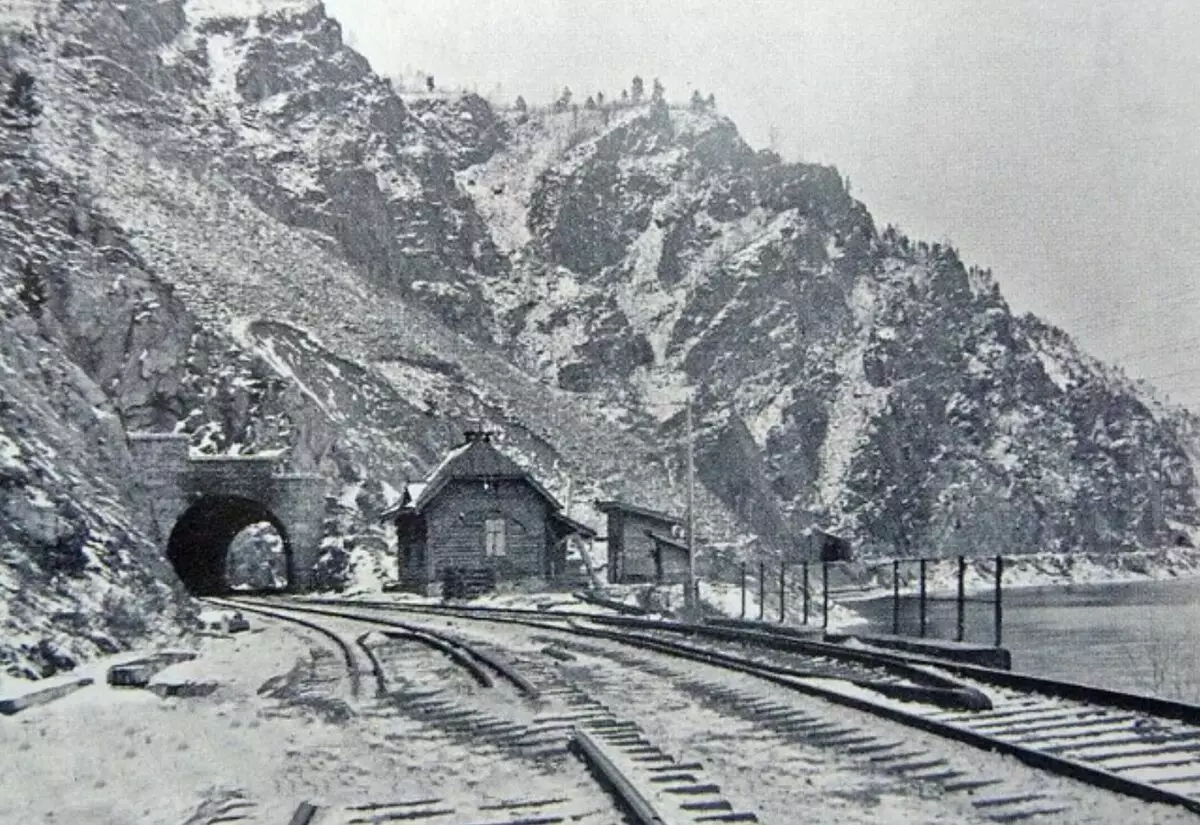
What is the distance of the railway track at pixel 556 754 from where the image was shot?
580 cm

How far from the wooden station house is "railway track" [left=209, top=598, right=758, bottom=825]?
2724cm

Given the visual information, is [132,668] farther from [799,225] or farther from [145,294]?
[799,225]

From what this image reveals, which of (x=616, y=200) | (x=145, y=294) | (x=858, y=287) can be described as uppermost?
(x=616, y=200)

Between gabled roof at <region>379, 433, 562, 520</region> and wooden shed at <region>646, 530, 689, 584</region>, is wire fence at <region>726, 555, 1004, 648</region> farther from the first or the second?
gabled roof at <region>379, 433, 562, 520</region>

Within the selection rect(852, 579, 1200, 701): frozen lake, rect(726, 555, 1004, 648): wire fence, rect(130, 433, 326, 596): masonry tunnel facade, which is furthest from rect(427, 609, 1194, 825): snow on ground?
rect(130, 433, 326, 596): masonry tunnel facade

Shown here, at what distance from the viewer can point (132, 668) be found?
12219mm

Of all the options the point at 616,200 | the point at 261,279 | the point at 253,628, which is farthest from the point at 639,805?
the point at 616,200

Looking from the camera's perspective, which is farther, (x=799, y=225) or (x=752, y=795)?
(x=799, y=225)

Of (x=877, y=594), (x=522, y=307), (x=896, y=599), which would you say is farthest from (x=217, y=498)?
(x=522, y=307)

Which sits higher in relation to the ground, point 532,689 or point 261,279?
point 261,279

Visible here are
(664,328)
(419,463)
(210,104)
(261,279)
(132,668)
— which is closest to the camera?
(132,668)

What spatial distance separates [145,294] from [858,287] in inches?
3880

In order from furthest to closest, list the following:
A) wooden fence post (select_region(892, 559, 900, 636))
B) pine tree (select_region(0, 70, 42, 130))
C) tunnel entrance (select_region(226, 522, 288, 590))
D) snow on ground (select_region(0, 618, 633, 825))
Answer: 1. pine tree (select_region(0, 70, 42, 130))
2. tunnel entrance (select_region(226, 522, 288, 590))
3. wooden fence post (select_region(892, 559, 900, 636))
4. snow on ground (select_region(0, 618, 633, 825))

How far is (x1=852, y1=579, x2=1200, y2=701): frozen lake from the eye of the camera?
26.8 metres
